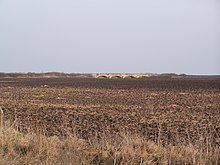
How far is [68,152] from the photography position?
7.71 m

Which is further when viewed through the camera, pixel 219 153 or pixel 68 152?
pixel 68 152

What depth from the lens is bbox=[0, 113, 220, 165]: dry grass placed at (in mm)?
6896

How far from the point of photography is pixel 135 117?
57.8 feet

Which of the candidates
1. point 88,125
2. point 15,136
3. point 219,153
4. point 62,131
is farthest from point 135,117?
point 219,153

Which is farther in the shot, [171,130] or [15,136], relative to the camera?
[171,130]

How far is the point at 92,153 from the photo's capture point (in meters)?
7.70

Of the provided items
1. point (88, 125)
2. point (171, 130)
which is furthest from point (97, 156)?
point (88, 125)

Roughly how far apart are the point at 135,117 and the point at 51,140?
9468mm

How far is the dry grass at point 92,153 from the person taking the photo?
22.6 ft

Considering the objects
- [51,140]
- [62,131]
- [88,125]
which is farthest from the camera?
[88,125]

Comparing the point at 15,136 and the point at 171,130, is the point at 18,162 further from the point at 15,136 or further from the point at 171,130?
the point at 171,130

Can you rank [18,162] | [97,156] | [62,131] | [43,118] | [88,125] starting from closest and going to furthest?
1. [18,162]
2. [97,156]
3. [62,131]
4. [88,125]
5. [43,118]

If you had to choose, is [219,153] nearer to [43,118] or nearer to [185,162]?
[185,162]

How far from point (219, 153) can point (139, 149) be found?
5.37 ft
